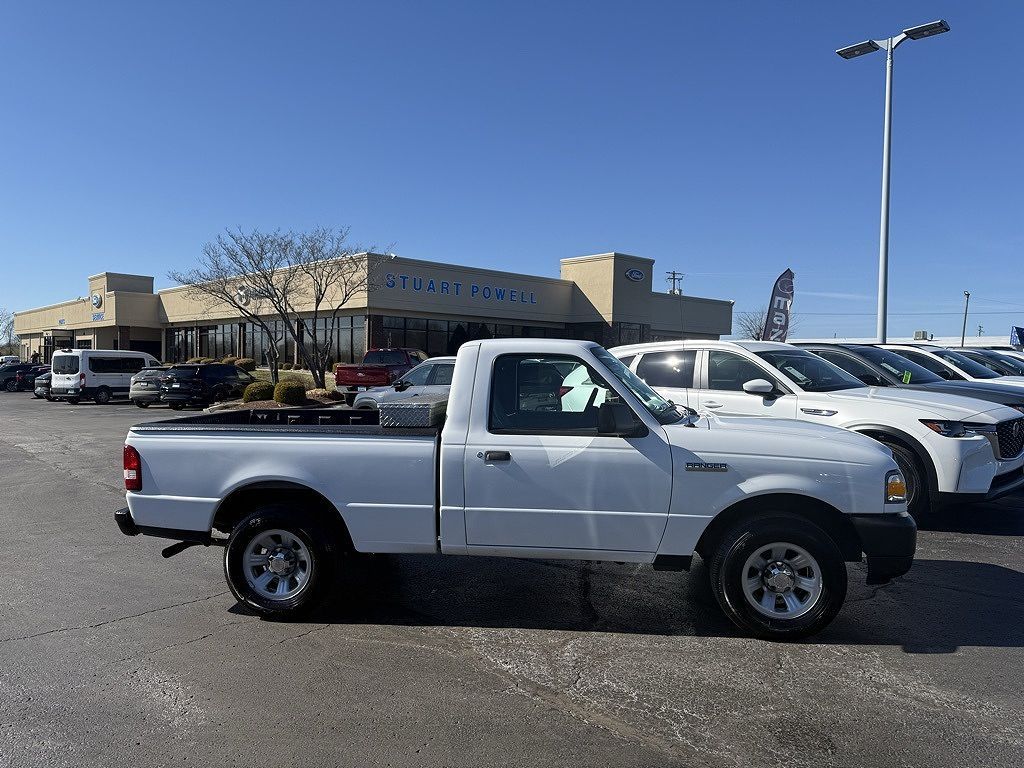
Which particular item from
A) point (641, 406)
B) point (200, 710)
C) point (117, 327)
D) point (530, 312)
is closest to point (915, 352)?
point (641, 406)

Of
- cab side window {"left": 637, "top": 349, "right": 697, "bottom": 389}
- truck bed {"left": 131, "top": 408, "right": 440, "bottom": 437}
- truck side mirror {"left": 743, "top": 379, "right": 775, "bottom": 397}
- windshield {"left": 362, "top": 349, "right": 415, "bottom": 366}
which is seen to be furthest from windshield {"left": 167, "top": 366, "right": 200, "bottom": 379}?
truck side mirror {"left": 743, "top": 379, "right": 775, "bottom": 397}

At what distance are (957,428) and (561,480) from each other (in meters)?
4.67

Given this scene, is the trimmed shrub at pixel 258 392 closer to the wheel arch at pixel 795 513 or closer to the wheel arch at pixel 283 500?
the wheel arch at pixel 283 500

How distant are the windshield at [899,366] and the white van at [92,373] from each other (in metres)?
27.0

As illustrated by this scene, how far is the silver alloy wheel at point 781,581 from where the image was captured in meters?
4.68

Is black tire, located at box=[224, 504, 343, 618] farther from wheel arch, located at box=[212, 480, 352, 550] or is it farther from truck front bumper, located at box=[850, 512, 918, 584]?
truck front bumper, located at box=[850, 512, 918, 584]

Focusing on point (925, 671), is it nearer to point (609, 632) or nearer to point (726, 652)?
point (726, 652)

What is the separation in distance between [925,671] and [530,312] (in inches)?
1423

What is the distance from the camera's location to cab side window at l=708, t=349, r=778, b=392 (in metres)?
8.52

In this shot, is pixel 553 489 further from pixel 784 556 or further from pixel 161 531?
pixel 161 531

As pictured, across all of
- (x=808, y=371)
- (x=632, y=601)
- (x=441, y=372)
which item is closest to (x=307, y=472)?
(x=632, y=601)

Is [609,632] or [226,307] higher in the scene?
[226,307]

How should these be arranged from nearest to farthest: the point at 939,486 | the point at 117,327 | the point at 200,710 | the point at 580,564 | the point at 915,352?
the point at 200,710 < the point at 580,564 < the point at 939,486 < the point at 915,352 < the point at 117,327

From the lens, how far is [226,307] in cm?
4278
